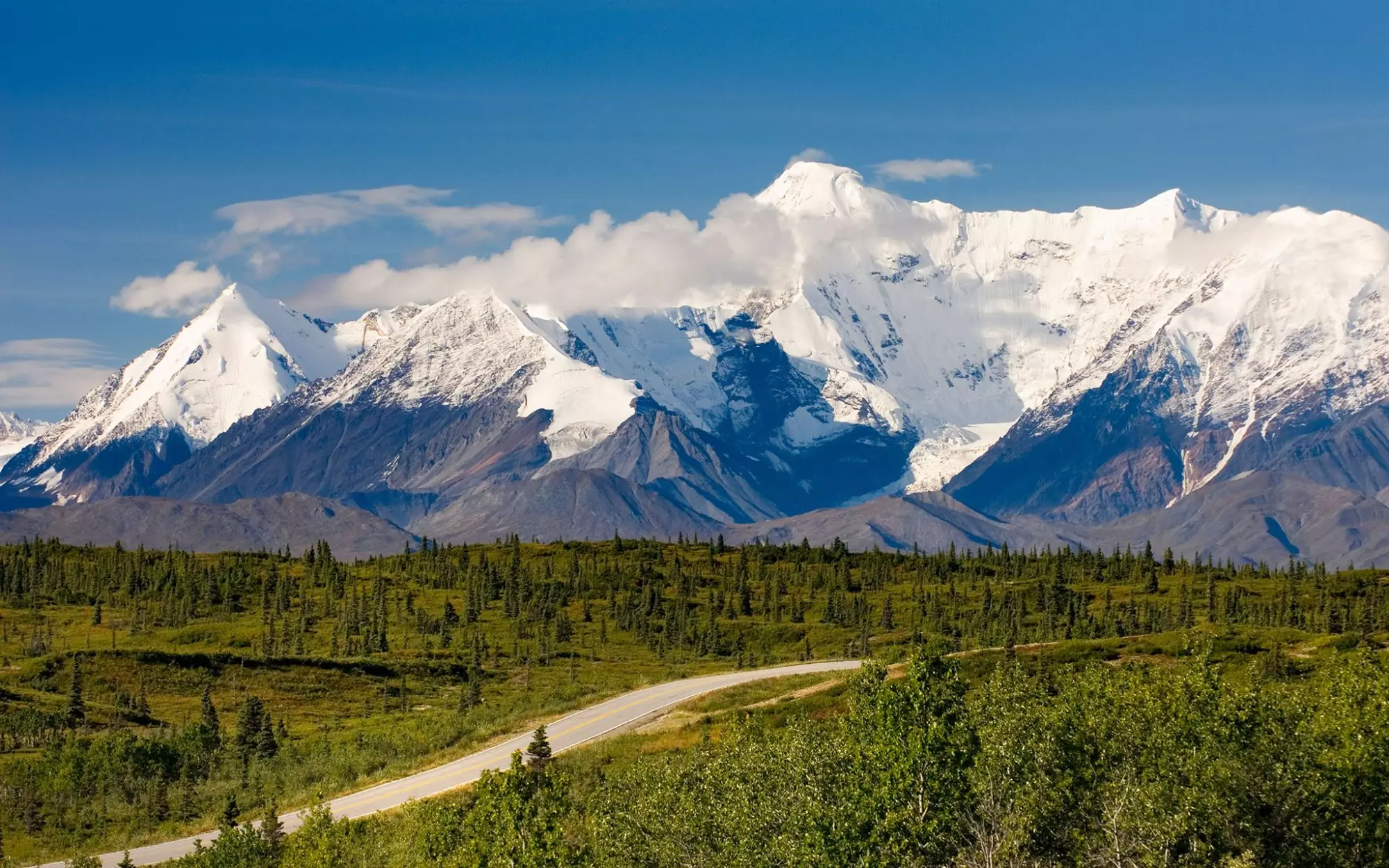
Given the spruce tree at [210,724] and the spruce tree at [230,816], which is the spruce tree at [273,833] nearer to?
the spruce tree at [230,816]

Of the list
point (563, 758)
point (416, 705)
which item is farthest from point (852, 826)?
point (416, 705)

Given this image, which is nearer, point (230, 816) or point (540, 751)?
point (230, 816)

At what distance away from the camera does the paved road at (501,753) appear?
115875mm

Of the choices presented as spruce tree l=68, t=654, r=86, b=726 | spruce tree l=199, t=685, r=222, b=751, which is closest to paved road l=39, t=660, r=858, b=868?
spruce tree l=199, t=685, r=222, b=751

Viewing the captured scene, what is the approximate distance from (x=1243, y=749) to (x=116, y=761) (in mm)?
100349

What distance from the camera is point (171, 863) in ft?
342

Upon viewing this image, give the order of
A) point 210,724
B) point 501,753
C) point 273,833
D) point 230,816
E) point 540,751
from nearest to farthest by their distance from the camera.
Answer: point 273,833
point 230,816
point 540,751
point 501,753
point 210,724

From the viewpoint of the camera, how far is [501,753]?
13038 cm

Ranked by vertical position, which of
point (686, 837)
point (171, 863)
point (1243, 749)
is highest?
point (1243, 749)

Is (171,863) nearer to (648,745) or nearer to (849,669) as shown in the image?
(648,745)

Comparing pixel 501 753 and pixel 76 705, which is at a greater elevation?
pixel 501 753

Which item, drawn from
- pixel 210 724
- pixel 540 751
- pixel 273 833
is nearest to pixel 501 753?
pixel 540 751

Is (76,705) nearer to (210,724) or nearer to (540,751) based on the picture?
(210,724)

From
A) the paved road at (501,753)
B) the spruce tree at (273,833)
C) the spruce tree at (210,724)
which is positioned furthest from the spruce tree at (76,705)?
the spruce tree at (273,833)
